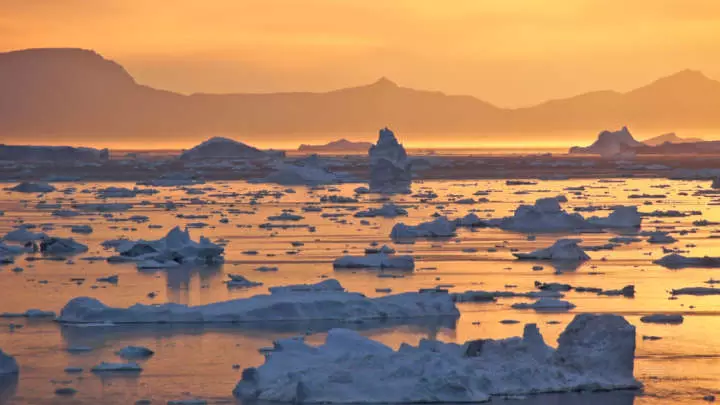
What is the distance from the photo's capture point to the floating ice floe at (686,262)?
24953 mm

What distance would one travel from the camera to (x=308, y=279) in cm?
2259

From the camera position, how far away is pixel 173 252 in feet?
84.7

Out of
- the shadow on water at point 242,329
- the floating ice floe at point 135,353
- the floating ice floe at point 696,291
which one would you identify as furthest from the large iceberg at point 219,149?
the floating ice floe at point 135,353

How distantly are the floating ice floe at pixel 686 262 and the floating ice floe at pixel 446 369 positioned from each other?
11.3 meters

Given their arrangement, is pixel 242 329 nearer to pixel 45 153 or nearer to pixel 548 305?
pixel 548 305

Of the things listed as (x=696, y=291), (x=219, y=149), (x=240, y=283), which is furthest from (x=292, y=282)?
(x=219, y=149)

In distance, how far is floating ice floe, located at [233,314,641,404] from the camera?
13.0m

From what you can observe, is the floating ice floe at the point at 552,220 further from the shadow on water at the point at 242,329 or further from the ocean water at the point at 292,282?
the shadow on water at the point at 242,329

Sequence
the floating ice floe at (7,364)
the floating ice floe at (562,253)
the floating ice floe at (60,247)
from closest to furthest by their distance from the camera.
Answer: the floating ice floe at (7,364), the floating ice floe at (562,253), the floating ice floe at (60,247)

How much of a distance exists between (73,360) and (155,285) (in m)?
6.88

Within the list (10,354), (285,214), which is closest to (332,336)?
(10,354)

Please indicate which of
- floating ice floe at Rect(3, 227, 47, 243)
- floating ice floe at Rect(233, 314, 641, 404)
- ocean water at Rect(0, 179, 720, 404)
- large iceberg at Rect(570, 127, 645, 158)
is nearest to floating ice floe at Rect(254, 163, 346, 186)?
ocean water at Rect(0, 179, 720, 404)

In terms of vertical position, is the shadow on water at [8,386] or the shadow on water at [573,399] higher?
the shadow on water at [573,399]

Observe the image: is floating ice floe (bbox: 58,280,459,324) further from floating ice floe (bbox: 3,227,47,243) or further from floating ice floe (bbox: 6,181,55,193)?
floating ice floe (bbox: 6,181,55,193)
